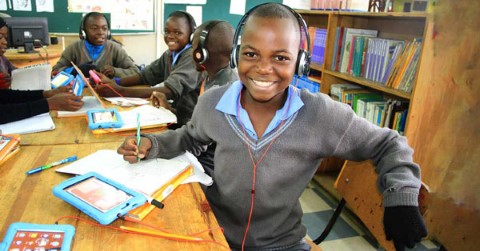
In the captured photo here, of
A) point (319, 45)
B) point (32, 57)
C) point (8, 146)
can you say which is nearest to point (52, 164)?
point (8, 146)

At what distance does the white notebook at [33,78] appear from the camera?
1.95 m

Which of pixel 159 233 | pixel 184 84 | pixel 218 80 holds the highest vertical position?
pixel 218 80

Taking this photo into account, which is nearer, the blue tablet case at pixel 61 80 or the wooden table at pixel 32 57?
the blue tablet case at pixel 61 80

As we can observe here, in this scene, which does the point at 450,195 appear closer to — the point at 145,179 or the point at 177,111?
the point at 177,111

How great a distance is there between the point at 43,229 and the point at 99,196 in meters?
0.15

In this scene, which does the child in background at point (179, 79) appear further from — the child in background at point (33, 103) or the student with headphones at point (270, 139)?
the student with headphones at point (270, 139)

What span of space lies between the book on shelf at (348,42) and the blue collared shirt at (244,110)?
1665mm

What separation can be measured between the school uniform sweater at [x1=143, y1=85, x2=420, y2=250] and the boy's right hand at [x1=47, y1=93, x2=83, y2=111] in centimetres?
66

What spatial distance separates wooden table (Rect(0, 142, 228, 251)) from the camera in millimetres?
759

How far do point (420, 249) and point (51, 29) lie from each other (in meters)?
4.15

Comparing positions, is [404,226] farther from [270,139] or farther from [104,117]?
[104,117]

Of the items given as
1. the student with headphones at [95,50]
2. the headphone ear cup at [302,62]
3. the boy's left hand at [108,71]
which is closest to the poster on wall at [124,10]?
the student with headphones at [95,50]

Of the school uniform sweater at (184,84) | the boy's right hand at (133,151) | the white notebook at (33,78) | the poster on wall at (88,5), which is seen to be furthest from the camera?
the poster on wall at (88,5)

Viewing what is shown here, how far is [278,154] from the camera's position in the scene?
3.40ft
